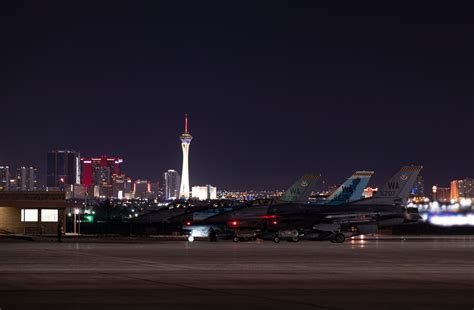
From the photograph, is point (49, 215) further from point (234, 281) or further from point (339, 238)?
point (234, 281)

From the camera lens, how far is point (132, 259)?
3622 centimetres

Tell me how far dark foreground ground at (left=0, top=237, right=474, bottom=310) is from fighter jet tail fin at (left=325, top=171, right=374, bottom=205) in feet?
110

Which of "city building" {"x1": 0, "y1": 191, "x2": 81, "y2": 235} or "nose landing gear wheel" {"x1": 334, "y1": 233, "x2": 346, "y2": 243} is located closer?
"nose landing gear wheel" {"x1": 334, "y1": 233, "x2": 346, "y2": 243}

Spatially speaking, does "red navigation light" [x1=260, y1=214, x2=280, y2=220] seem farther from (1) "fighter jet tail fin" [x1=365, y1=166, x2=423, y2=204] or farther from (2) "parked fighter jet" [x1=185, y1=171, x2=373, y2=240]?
(1) "fighter jet tail fin" [x1=365, y1=166, x2=423, y2=204]

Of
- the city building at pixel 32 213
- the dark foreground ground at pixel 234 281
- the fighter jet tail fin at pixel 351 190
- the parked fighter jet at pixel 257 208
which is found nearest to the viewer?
the dark foreground ground at pixel 234 281

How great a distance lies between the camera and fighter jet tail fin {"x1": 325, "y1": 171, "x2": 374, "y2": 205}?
7406 centimetres

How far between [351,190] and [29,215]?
27.5m

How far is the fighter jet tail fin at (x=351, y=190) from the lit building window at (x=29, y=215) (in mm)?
24775

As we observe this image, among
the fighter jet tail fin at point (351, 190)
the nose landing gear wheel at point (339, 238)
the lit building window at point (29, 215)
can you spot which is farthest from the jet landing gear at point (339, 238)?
the lit building window at point (29, 215)

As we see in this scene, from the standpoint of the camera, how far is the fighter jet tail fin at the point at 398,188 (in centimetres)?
6493

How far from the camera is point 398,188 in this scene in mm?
66250

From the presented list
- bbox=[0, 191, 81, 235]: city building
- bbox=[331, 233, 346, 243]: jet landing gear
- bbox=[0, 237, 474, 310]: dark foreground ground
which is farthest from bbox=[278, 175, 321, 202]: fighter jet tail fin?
bbox=[0, 237, 474, 310]: dark foreground ground

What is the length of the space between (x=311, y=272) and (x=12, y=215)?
4777cm

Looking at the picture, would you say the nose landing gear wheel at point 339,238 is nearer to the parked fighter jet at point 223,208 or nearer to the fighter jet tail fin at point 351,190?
the parked fighter jet at point 223,208
